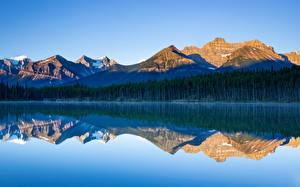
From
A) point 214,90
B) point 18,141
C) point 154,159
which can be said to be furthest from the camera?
point 214,90

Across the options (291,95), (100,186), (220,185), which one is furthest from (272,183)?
(291,95)

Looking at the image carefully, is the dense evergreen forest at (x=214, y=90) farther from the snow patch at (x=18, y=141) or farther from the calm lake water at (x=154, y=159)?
the snow patch at (x=18, y=141)

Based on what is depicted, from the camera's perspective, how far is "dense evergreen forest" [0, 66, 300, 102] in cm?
11862

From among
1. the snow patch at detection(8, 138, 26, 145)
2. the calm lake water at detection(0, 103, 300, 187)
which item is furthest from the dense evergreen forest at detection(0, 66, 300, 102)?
the snow patch at detection(8, 138, 26, 145)

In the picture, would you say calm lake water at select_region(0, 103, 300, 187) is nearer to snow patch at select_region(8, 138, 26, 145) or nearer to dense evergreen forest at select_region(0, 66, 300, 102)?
snow patch at select_region(8, 138, 26, 145)

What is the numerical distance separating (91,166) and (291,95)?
10928cm

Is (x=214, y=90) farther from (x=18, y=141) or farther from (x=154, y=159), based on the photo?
(x=154, y=159)

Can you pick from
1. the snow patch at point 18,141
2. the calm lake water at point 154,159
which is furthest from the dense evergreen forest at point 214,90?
the snow patch at point 18,141

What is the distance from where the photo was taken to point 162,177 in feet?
49.3

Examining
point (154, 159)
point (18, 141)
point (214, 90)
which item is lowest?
point (154, 159)

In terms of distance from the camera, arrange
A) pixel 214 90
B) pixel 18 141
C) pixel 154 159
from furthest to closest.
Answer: pixel 214 90
pixel 18 141
pixel 154 159

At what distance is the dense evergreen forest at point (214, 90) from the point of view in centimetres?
11862

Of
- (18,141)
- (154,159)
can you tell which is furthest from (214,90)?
(154,159)

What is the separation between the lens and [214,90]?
5438 inches
